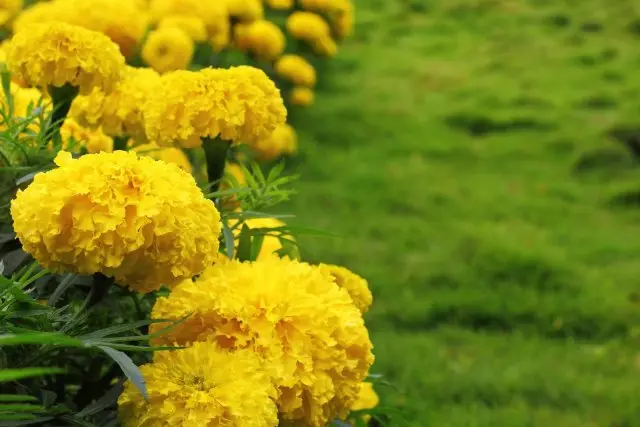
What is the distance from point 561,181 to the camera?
16.1ft

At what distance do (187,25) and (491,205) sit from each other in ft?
7.01

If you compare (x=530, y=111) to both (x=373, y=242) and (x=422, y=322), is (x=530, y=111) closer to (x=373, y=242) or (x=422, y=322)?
(x=373, y=242)

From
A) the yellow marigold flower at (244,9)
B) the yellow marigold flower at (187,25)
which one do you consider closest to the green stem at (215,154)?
the yellow marigold flower at (187,25)

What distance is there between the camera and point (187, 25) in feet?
9.68

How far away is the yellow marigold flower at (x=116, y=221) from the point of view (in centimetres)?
80

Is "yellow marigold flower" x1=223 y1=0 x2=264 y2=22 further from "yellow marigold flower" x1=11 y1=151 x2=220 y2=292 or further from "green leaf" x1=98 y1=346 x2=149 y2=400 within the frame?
"green leaf" x1=98 y1=346 x2=149 y2=400

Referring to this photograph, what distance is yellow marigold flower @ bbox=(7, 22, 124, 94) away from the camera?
117 cm

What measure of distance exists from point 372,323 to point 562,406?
32.9 inches

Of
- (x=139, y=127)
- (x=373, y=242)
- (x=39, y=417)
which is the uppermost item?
(x=139, y=127)

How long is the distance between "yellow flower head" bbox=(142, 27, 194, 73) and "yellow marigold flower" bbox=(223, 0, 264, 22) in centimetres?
136

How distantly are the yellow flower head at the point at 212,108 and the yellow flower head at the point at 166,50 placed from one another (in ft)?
4.69

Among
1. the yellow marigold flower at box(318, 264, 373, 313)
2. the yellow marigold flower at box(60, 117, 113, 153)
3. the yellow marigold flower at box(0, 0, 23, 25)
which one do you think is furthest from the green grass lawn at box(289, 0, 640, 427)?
the yellow marigold flower at box(0, 0, 23, 25)

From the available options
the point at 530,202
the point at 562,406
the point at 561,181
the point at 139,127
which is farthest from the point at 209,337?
the point at 561,181

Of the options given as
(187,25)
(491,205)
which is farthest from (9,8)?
(491,205)
